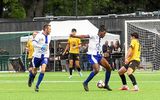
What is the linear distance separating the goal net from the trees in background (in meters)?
24.8

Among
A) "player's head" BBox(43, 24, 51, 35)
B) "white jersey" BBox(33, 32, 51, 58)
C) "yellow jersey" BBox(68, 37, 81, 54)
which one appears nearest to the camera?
"player's head" BBox(43, 24, 51, 35)

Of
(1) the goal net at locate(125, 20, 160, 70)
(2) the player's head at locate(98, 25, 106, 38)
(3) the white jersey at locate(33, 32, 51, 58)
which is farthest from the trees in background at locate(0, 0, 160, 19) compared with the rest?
(2) the player's head at locate(98, 25, 106, 38)

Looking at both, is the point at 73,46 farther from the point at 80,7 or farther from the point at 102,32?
the point at 80,7

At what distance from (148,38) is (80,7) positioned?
27.8 m

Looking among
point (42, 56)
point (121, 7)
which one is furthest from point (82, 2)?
point (42, 56)

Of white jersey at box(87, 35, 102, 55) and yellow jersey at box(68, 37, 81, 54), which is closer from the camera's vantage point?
white jersey at box(87, 35, 102, 55)

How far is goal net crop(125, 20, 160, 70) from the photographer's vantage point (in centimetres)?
4188

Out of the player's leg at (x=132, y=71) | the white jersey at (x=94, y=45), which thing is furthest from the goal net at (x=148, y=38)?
the white jersey at (x=94, y=45)

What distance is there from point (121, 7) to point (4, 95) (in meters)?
53.4

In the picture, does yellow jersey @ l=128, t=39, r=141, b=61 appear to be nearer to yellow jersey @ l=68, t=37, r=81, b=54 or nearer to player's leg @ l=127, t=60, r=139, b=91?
player's leg @ l=127, t=60, r=139, b=91

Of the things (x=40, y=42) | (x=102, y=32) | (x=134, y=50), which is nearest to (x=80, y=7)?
(x=40, y=42)

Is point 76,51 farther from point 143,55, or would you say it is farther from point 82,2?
point 82,2

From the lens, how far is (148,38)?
42719 millimetres

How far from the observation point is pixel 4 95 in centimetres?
1961
